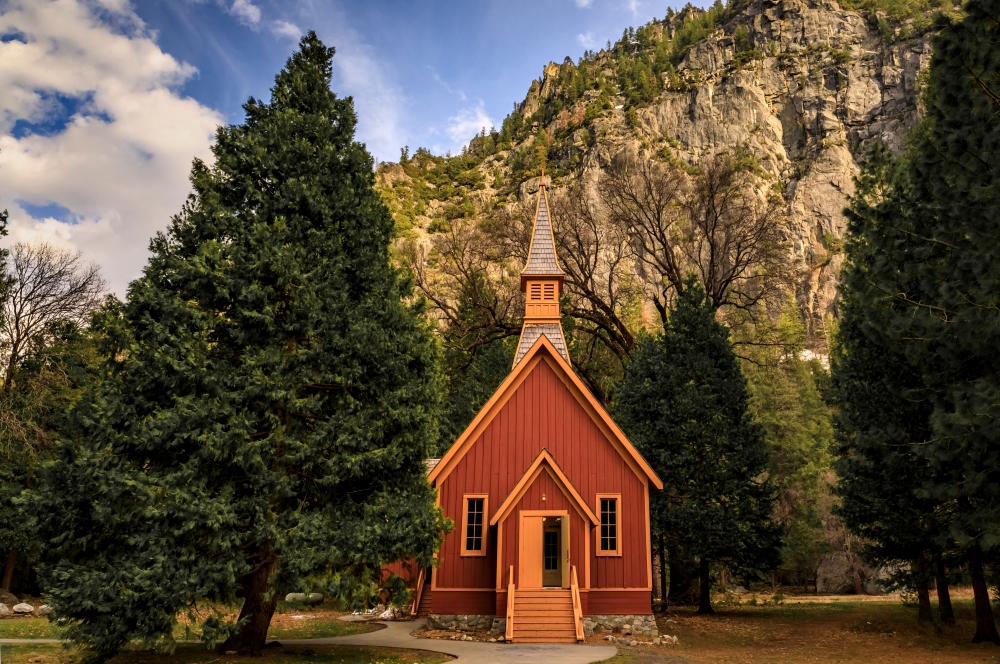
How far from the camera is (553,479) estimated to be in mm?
18062

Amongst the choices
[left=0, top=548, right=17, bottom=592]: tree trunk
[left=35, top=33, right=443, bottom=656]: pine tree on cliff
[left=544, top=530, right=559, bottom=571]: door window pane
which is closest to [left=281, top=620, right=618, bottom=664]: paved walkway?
[left=35, top=33, right=443, bottom=656]: pine tree on cliff

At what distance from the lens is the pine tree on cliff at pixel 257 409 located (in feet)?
33.6

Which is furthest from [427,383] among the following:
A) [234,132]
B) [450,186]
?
[450,186]

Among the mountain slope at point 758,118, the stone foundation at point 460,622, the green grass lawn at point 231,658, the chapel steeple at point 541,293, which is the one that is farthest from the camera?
the mountain slope at point 758,118

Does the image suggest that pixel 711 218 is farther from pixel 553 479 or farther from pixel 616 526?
pixel 553 479

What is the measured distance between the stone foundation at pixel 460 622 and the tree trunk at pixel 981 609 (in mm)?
11391

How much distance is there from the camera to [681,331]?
23531mm

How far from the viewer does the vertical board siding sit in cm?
1852

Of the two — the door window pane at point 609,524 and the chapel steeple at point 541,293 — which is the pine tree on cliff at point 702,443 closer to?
the door window pane at point 609,524

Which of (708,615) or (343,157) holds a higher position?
(343,157)

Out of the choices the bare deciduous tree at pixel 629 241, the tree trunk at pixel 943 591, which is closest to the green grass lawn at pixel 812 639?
the tree trunk at pixel 943 591

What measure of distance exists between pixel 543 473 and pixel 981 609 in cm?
1050

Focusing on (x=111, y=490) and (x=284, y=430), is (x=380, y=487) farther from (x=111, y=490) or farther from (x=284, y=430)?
(x=111, y=490)

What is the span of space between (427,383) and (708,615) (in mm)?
15033
